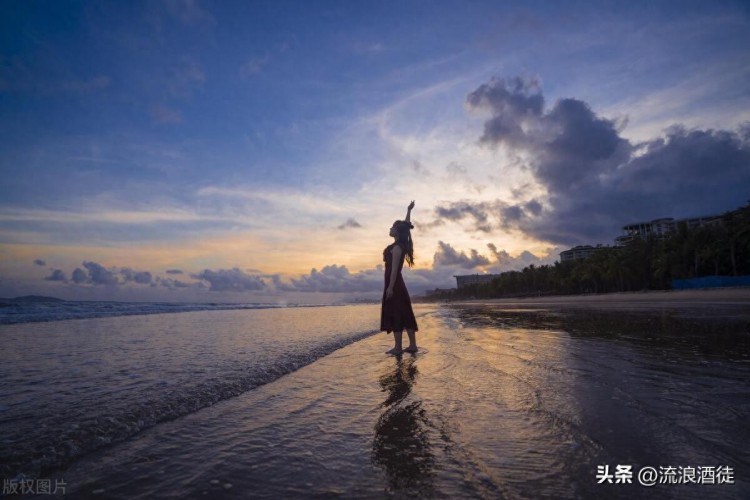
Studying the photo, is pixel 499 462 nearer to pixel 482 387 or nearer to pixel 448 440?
pixel 448 440

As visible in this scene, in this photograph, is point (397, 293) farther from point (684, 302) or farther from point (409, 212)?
point (684, 302)

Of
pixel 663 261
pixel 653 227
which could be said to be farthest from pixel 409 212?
pixel 653 227

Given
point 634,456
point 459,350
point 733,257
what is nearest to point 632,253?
point 733,257

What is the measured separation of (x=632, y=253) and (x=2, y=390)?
290 ft

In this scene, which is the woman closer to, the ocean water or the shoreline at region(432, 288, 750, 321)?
the ocean water

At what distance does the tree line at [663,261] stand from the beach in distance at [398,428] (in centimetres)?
6914

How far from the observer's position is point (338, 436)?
3100 millimetres

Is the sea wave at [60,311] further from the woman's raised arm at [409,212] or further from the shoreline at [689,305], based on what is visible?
the shoreline at [689,305]

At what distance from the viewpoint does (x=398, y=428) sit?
3230mm

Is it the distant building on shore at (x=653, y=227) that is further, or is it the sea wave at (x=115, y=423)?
the distant building on shore at (x=653, y=227)

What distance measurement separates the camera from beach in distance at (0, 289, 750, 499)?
2.26 meters

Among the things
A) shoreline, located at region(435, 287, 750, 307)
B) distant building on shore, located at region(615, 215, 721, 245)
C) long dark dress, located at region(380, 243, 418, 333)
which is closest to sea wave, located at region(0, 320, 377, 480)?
long dark dress, located at region(380, 243, 418, 333)

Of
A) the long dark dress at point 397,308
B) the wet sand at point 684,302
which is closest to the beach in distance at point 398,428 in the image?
the long dark dress at point 397,308

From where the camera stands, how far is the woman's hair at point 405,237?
807cm
